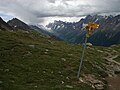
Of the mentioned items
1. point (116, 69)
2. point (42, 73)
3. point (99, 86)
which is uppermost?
point (42, 73)

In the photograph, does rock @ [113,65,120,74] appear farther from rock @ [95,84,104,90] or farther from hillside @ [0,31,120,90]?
rock @ [95,84,104,90]

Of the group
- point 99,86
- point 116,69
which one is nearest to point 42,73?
point 99,86

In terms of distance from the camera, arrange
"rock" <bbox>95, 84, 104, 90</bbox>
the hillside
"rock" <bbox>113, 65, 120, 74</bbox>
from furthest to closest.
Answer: "rock" <bbox>113, 65, 120, 74</bbox>
"rock" <bbox>95, 84, 104, 90</bbox>
the hillside

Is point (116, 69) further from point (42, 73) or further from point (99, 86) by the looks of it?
point (42, 73)

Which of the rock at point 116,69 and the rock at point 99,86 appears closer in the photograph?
the rock at point 99,86

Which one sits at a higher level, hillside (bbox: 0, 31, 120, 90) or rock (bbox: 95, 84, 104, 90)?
hillside (bbox: 0, 31, 120, 90)

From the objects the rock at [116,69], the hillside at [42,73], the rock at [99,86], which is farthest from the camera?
the rock at [116,69]

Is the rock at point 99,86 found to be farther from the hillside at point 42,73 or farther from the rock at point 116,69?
the rock at point 116,69

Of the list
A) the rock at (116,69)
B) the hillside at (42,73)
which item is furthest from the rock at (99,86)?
the rock at (116,69)

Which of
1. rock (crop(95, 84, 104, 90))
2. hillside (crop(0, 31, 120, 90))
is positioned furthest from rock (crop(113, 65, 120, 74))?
rock (crop(95, 84, 104, 90))

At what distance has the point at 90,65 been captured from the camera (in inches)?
2248

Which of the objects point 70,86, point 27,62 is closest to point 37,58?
point 27,62

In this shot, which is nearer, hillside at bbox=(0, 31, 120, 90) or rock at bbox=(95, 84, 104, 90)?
hillside at bbox=(0, 31, 120, 90)

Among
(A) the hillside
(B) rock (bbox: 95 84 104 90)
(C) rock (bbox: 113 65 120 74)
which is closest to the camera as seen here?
(A) the hillside
